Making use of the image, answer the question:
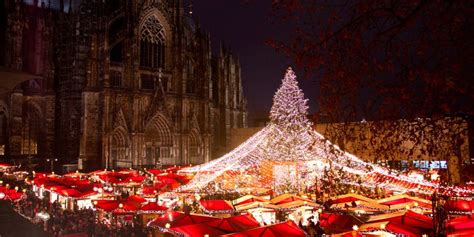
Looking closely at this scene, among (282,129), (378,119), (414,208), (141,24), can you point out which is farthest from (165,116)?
(378,119)

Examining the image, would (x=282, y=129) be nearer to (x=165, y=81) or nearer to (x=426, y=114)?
(x=426, y=114)

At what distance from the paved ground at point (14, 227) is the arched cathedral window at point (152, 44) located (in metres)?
36.9

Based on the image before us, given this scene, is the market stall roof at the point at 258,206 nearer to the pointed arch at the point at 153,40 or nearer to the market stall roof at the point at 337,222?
the market stall roof at the point at 337,222

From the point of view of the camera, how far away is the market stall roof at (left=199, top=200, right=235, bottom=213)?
53.2 feet

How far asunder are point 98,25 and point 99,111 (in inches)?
339


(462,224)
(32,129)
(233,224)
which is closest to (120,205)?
(233,224)

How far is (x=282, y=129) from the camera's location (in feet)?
76.2

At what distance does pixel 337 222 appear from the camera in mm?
13398

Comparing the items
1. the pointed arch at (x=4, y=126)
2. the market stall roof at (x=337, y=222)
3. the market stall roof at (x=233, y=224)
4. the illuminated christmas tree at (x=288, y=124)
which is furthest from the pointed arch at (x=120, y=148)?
the market stall roof at (x=337, y=222)

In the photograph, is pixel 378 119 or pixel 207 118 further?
pixel 207 118

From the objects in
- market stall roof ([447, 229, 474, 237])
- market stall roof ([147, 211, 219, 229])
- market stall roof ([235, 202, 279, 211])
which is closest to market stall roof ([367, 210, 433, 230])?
market stall roof ([447, 229, 474, 237])

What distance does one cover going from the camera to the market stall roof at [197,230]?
12.0 metres

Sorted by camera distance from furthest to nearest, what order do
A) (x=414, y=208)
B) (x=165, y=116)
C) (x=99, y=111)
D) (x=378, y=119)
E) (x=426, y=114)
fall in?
1. (x=165, y=116)
2. (x=99, y=111)
3. (x=414, y=208)
4. (x=378, y=119)
5. (x=426, y=114)

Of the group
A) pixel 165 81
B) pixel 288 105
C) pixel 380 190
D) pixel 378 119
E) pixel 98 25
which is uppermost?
pixel 98 25
